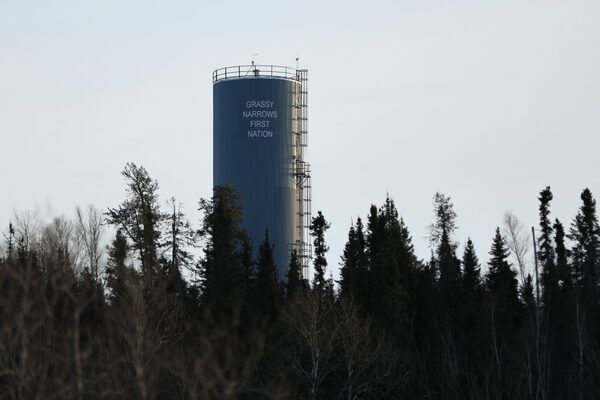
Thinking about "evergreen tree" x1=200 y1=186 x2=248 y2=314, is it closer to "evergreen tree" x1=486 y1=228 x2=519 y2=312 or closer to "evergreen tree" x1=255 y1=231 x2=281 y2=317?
"evergreen tree" x1=255 y1=231 x2=281 y2=317

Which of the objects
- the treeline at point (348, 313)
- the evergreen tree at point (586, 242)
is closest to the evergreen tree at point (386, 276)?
the treeline at point (348, 313)

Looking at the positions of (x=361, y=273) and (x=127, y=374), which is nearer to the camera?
(x=127, y=374)

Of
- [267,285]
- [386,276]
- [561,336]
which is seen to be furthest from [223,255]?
[561,336]

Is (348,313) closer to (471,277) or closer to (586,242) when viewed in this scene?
(471,277)

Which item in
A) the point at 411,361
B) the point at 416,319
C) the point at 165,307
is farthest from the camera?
the point at 416,319

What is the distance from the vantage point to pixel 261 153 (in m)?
72.4

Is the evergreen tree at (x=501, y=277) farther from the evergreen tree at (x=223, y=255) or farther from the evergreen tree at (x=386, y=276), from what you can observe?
the evergreen tree at (x=223, y=255)

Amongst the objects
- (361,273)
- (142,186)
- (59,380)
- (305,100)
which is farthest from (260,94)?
(59,380)

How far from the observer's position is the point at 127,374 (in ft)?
126

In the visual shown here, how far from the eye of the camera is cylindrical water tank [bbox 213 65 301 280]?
72.2 metres

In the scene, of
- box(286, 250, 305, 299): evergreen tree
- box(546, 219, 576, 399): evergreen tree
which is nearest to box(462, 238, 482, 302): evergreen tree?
box(546, 219, 576, 399): evergreen tree

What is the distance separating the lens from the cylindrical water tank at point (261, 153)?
72.2 metres

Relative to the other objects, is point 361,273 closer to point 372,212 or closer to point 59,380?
point 372,212

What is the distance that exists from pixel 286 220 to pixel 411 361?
20.2m
